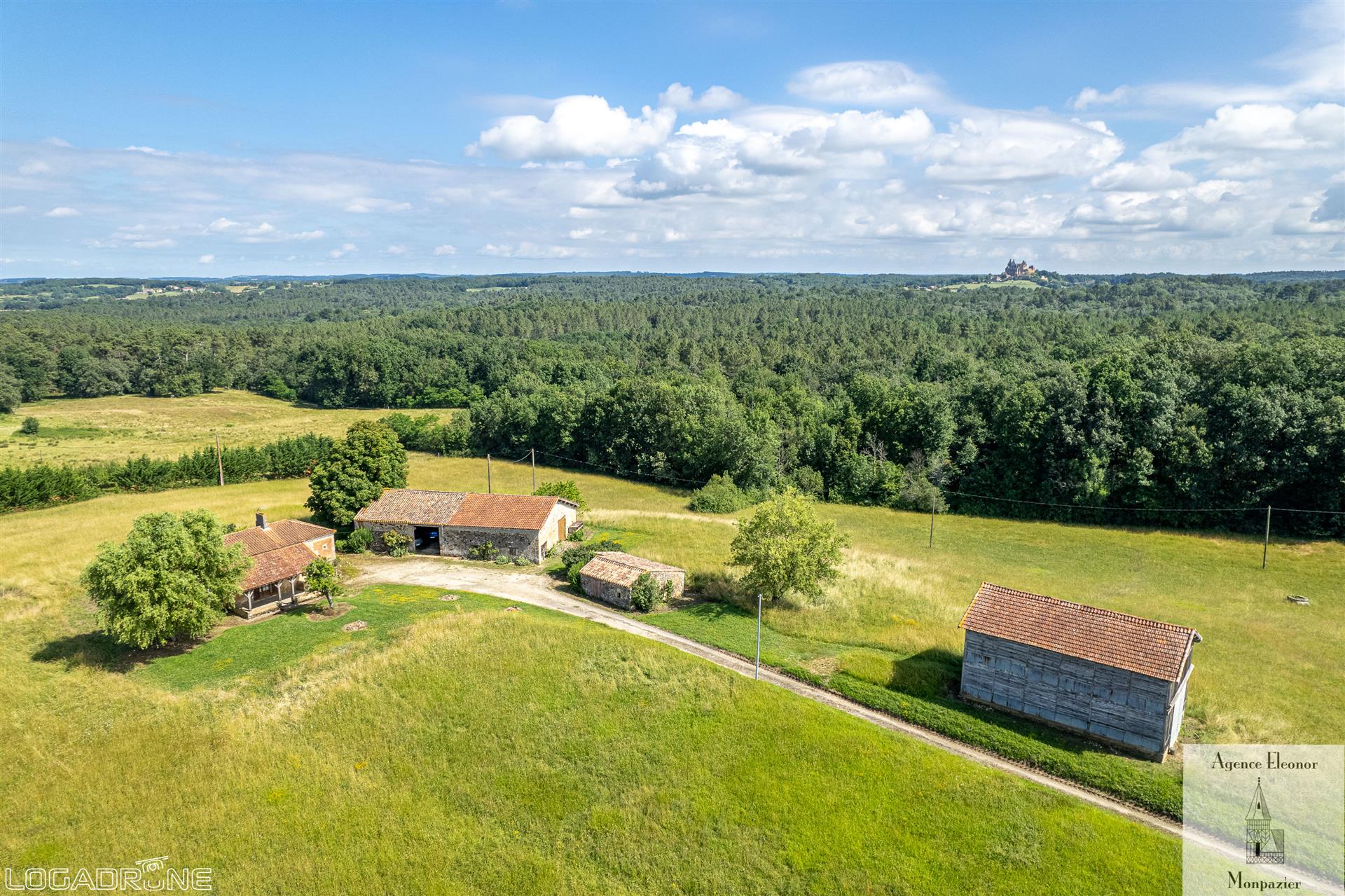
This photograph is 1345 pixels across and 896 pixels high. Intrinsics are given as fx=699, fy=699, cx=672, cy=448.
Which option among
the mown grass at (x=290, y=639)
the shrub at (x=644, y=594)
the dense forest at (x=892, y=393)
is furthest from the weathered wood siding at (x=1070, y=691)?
the dense forest at (x=892, y=393)

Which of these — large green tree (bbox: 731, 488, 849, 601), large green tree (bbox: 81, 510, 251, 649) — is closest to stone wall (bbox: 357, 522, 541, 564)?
large green tree (bbox: 81, 510, 251, 649)

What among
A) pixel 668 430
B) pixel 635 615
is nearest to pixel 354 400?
pixel 668 430

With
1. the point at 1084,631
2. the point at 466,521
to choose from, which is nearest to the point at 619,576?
the point at 466,521

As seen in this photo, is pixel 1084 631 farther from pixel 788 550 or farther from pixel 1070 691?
pixel 788 550

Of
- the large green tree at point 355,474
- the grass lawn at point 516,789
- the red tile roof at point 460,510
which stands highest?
the large green tree at point 355,474

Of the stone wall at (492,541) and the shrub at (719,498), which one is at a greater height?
the stone wall at (492,541)

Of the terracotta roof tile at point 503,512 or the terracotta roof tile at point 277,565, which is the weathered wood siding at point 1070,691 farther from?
the terracotta roof tile at point 277,565
